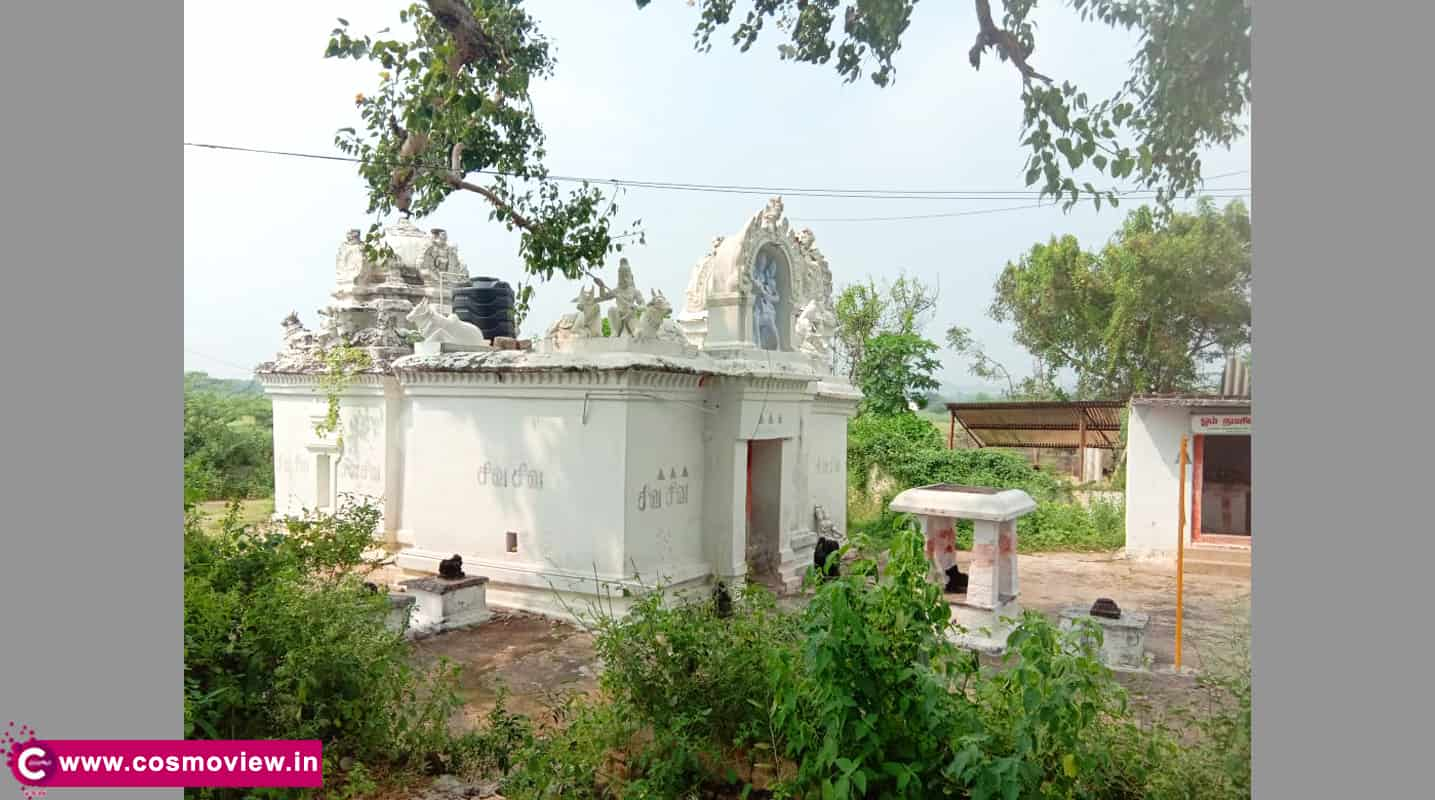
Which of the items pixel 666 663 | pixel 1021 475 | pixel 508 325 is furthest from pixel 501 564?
pixel 1021 475

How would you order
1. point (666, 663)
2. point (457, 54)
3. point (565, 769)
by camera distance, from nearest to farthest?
point (565, 769), point (666, 663), point (457, 54)

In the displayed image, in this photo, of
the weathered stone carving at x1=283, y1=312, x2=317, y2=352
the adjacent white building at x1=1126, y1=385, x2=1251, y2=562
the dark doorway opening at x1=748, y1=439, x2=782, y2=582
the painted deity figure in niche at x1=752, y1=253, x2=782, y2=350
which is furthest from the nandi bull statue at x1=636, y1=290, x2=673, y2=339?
the adjacent white building at x1=1126, y1=385, x2=1251, y2=562

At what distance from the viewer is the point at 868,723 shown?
305 centimetres

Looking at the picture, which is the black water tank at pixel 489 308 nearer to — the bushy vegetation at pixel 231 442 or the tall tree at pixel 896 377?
the bushy vegetation at pixel 231 442

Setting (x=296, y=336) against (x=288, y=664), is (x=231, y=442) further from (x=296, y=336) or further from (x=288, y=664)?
(x=288, y=664)

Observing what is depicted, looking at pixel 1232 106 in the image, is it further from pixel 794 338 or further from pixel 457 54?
pixel 794 338

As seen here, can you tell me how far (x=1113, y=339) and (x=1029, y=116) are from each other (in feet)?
24.9

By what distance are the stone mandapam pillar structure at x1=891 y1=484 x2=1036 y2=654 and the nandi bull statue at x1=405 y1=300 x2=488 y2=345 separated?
216 inches

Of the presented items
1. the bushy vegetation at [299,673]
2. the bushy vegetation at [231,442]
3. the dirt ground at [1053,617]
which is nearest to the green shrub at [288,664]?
the bushy vegetation at [299,673]

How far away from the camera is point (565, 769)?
3.67 meters

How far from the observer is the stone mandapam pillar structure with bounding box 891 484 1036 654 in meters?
8.36

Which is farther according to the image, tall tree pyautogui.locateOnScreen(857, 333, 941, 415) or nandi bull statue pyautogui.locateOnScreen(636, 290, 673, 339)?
tall tree pyautogui.locateOnScreen(857, 333, 941, 415)

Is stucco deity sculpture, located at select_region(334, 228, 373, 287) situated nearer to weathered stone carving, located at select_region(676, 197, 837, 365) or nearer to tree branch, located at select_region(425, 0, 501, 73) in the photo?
weathered stone carving, located at select_region(676, 197, 837, 365)

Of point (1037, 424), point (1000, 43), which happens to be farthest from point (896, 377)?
point (1000, 43)
